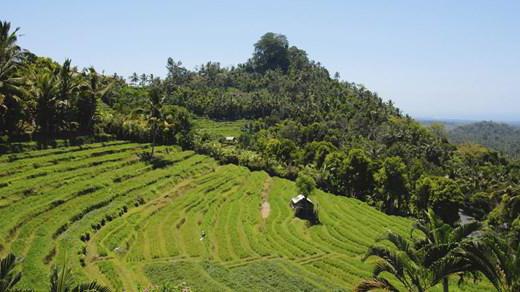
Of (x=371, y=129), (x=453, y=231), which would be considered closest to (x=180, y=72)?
(x=371, y=129)

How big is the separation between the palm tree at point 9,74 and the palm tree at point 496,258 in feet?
145

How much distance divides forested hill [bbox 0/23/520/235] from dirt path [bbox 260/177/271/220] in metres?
5.43

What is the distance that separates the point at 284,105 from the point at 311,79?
33470 mm

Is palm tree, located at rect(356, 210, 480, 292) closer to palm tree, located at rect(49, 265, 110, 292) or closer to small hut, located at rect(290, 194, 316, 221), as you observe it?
palm tree, located at rect(49, 265, 110, 292)

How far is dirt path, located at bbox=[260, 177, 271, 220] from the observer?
159 ft

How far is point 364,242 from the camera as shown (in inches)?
1602

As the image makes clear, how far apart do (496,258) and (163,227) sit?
31031 mm

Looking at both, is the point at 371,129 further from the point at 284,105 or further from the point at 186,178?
the point at 186,178

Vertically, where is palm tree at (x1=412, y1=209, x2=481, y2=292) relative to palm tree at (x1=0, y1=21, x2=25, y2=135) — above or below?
below

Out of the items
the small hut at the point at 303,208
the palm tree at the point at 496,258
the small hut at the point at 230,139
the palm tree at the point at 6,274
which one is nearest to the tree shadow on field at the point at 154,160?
the small hut at the point at 303,208

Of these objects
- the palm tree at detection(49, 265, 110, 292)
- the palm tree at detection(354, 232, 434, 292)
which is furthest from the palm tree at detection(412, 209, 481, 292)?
the palm tree at detection(49, 265, 110, 292)

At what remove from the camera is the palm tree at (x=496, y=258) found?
11.2 m

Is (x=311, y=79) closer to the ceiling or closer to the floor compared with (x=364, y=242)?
closer to the ceiling

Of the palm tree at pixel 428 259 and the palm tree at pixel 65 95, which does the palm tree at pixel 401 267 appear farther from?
the palm tree at pixel 65 95
